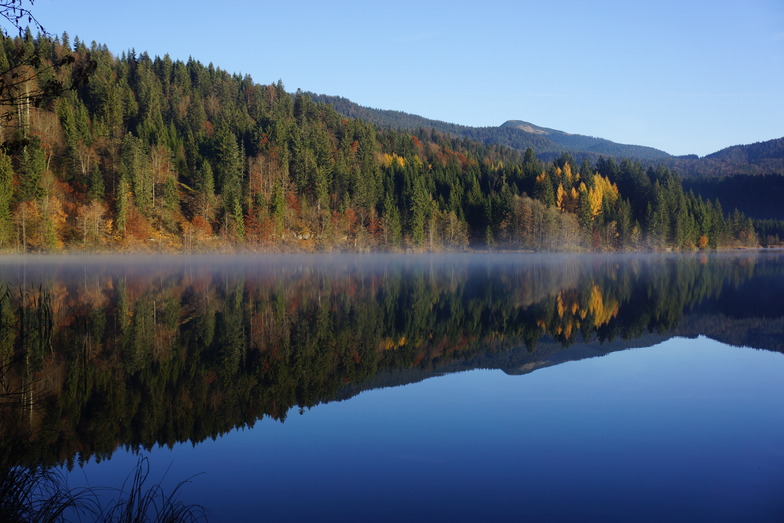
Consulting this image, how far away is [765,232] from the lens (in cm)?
15662

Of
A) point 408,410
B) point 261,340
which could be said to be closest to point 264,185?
point 261,340

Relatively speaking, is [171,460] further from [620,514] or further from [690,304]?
[690,304]

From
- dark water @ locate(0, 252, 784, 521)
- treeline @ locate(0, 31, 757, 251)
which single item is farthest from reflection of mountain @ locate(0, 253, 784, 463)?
treeline @ locate(0, 31, 757, 251)

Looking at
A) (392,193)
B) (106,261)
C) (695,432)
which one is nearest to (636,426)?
(695,432)

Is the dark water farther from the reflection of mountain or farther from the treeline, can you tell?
the treeline

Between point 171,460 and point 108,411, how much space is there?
2408 millimetres

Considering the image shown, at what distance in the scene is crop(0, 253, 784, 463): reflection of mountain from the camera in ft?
31.1

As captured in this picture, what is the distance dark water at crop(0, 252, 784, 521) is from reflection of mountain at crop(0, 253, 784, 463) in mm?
69

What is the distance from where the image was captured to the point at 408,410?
407 inches

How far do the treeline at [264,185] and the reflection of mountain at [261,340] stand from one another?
39.6 metres

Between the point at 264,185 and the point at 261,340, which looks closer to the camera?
the point at 261,340

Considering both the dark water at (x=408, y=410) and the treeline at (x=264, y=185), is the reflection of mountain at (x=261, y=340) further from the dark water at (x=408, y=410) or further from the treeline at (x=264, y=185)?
the treeline at (x=264, y=185)

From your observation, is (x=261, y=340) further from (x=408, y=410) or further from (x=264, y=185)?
(x=264, y=185)

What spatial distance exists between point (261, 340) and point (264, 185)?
73.3 metres
